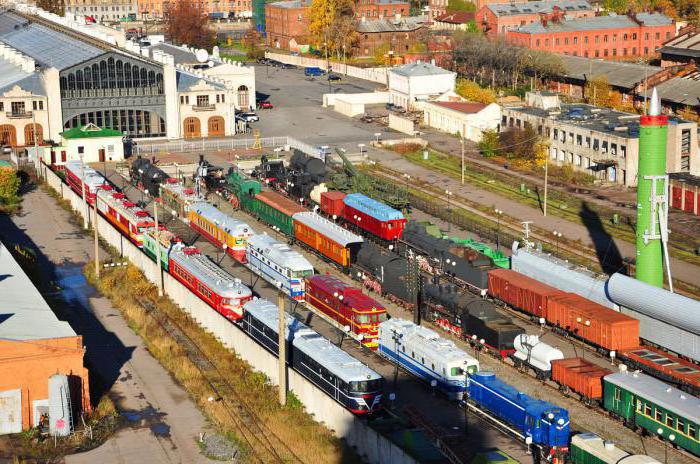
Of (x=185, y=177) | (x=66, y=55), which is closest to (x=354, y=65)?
(x=66, y=55)

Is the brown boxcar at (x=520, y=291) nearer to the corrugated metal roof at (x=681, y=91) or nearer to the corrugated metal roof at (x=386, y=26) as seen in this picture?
the corrugated metal roof at (x=681, y=91)

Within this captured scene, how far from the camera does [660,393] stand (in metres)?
43.3

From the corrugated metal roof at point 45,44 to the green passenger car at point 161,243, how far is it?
126 feet

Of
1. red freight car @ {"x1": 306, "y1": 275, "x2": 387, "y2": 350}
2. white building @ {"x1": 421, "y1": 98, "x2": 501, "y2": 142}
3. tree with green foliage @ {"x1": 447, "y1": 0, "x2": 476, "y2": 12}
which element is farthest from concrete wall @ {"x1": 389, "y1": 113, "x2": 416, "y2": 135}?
tree with green foliage @ {"x1": 447, "y1": 0, "x2": 476, "y2": 12}

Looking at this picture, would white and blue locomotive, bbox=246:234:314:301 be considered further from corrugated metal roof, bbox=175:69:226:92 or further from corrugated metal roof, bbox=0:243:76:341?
Result: corrugated metal roof, bbox=175:69:226:92

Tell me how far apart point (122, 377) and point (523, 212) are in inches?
1453

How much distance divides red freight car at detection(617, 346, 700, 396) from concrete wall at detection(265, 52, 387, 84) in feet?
316

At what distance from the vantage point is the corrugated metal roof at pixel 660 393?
4182 cm

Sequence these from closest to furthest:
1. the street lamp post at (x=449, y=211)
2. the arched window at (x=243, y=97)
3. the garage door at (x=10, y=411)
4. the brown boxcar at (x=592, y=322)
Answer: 1. the garage door at (x=10, y=411)
2. the brown boxcar at (x=592, y=322)
3. the street lamp post at (x=449, y=211)
4. the arched window at (x=243, y=97)

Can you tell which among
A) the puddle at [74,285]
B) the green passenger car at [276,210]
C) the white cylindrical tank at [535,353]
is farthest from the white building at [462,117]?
the white cylindrical tank at [535,353]

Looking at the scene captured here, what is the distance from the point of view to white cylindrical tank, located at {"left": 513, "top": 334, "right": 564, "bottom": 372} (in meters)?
48.9

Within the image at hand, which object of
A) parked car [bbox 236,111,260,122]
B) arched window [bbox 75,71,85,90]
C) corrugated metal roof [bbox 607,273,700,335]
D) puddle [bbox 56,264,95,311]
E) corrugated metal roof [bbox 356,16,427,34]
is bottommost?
puddle [bbox 56,264,95,311]

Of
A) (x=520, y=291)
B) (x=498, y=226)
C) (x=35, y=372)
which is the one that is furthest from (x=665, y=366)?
(x=498, y=226)

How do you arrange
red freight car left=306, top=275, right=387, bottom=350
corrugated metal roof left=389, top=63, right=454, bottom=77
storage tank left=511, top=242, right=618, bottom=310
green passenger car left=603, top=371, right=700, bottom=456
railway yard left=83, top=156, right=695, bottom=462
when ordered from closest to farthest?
green passenger car left=603, top=371, right=700, bottom=456 → railway yard left=83, top=156, right=695, bottom=462 → red freight car left=306, top=275, right=387, bottom=350 → storage tank left=511, top=242, right=618, bottom=310 → corrugated metal roof left=389, top=63, right=454, bottom=77
